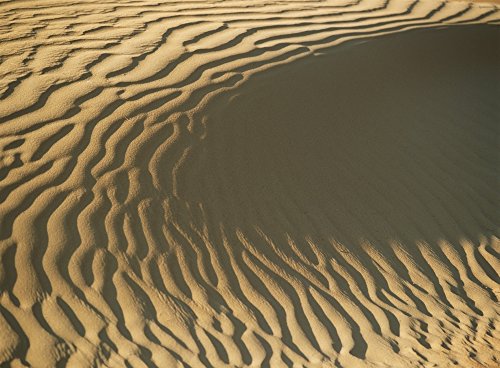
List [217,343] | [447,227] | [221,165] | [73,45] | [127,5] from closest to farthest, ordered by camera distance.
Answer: [217,343]
[221,165]
[447,227]
[73,45]
[127,5]

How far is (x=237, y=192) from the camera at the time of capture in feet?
14.2

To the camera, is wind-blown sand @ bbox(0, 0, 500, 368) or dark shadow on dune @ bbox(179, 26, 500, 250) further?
dark shadow on dune @ bbox(179, 26, 500, 250)

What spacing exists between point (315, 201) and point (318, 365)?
4.86 feet

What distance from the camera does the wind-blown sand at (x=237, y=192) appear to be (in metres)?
3.45

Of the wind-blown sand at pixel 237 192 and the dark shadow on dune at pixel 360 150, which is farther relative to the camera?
the dark shadow on dune at pixel 360 150

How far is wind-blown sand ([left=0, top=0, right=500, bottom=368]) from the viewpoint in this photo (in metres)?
3.45

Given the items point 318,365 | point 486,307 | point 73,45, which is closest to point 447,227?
point 486,307

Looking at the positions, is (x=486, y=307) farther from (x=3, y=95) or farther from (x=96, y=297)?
(x=3, y=95)

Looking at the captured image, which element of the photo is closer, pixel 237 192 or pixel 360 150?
pixel 237 192

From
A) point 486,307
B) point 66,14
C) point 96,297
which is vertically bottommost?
point 486,307

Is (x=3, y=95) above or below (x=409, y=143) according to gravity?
above

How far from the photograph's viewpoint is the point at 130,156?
4254 mm

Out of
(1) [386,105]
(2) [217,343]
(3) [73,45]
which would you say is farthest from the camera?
(1) [386,105]

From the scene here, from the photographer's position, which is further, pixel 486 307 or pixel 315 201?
pixel 315 201
